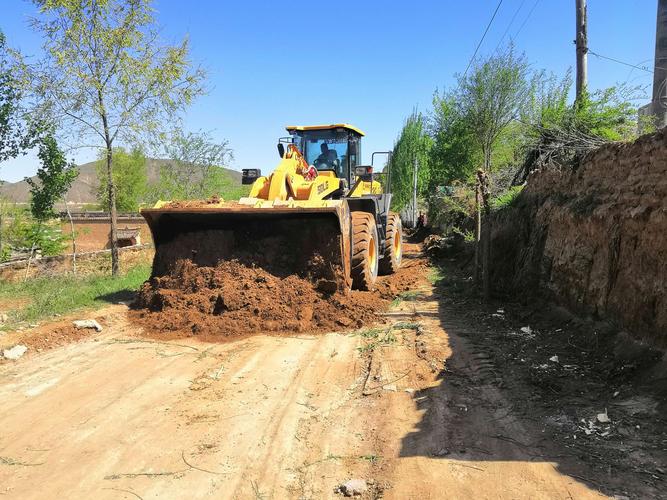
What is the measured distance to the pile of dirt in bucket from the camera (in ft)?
22.5

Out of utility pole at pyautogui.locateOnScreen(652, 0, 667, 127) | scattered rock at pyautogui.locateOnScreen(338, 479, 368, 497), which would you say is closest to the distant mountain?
utility pole at pyautogui.locateOnScreen(652, 0, 667, 127)

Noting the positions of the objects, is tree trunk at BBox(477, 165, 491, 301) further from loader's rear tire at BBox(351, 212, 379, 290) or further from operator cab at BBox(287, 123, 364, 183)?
operator cab at BBox(287, 123, 364, 183)

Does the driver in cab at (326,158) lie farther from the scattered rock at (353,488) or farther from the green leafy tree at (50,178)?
the scattered rock at (353,488)

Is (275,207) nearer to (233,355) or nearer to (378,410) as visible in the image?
(233,355)

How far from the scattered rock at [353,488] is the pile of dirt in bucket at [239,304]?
3703 millimetres

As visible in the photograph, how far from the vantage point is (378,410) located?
4.34 metres

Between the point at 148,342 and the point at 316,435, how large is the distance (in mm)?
3478

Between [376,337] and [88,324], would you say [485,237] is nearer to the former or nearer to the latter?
[376,337]

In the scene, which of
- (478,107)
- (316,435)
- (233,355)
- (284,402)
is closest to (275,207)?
(233,355)

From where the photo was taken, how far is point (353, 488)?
3.13 metres

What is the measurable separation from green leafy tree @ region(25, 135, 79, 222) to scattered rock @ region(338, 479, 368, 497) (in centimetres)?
1208

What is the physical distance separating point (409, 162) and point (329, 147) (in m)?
24.0

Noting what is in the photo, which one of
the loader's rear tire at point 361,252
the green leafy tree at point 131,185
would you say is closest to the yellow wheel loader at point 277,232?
the loader's rear tire at point 361,252

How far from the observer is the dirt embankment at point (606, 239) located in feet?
15.6
